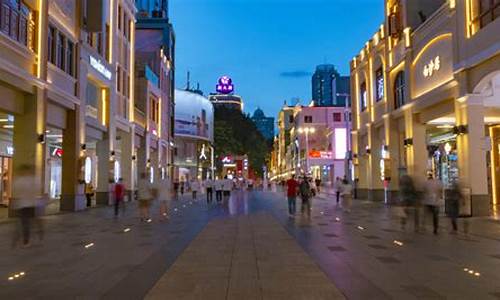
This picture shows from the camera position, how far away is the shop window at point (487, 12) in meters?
17.9

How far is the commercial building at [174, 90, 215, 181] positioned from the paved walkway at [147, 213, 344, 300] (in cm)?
6630

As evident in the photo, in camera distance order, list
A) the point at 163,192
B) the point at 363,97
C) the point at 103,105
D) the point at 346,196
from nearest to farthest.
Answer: the point at 163,192 < the point at 346,196 < the point at 103,105 < the point at 363,97

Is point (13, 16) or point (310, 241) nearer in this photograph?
point (310, 241)

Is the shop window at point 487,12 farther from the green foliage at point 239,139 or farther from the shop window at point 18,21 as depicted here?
the green foliage at point 239,139

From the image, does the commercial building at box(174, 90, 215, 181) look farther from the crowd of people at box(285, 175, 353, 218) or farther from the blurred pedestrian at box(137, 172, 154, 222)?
the blurred pedestrian at box(137, 172, 154, 222)

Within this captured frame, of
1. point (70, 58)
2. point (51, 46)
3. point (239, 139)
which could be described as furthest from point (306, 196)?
point (239, 139)

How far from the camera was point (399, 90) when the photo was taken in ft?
A: 97.1

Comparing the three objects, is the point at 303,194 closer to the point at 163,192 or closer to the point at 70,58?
the point at 163,192

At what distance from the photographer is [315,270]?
30.0ft

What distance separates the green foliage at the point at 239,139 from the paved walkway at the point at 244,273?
76966 mm

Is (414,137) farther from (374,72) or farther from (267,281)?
(267,281)

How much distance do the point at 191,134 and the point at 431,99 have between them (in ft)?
201

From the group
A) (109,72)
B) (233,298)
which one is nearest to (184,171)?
(109,72)

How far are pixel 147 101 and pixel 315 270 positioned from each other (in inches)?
1486
